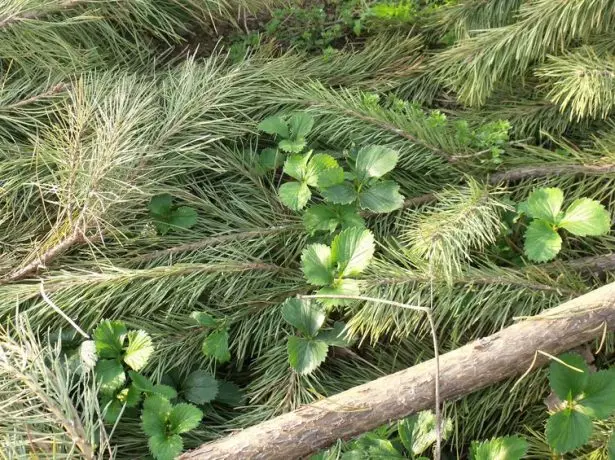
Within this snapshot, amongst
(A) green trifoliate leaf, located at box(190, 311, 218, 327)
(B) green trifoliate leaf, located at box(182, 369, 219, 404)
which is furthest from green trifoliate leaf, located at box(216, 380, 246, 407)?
(A) green trifoliate leaf, located at box(190, 311, 218, 327)

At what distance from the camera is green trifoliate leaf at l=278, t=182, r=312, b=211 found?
1.24 metres

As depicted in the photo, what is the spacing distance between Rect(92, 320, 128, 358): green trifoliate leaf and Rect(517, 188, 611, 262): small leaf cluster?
0.76 metres

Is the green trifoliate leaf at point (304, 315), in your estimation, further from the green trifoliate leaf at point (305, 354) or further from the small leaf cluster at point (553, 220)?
the small leaf cluster at point (553, 220)

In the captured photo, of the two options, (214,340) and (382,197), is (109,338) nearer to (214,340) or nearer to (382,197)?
(214,340)

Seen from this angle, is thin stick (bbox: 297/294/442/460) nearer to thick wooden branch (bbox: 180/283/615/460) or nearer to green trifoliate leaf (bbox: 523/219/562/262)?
thick wooden branch (bbox: 180/283/615/460)

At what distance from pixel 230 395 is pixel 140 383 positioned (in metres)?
0.18

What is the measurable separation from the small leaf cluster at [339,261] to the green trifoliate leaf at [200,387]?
26 centimetres

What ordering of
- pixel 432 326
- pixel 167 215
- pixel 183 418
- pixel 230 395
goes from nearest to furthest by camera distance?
pixel 432 326 < pixel 183 418 < pixel 230 395 < pixel 167 215

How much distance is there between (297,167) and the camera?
127 cm

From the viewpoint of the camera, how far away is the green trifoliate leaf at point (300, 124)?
51.2 inches

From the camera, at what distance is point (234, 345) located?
48.5 inches

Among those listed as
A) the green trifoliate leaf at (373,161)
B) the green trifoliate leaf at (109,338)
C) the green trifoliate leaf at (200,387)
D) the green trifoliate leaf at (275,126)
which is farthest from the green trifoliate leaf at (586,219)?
the green trifoliate leaf at (109,338)

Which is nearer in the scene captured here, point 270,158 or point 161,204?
point 161,204

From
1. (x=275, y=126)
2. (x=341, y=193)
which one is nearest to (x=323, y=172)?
(x=341, y=193)
